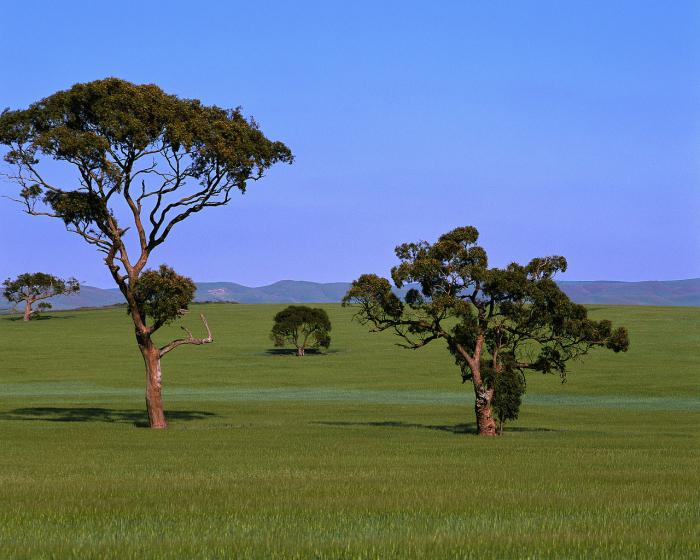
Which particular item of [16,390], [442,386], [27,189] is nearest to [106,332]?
[16,390]

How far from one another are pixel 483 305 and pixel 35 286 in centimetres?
12020

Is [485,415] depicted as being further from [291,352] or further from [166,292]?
[291,352]

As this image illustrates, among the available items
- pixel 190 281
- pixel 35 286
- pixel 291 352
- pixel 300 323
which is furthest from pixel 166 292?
pixel 35 286

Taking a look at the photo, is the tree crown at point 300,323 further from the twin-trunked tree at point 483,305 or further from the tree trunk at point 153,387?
the twin-trunked tree at point 483,305

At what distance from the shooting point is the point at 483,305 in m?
44.8

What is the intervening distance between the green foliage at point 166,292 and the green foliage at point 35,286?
107m

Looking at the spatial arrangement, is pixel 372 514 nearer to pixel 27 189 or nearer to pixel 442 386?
pixel 27 189

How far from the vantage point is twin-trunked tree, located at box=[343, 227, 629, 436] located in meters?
43.9

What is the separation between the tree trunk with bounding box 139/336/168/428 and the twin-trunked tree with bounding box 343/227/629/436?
440 inches

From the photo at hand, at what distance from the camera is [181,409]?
61.6 m

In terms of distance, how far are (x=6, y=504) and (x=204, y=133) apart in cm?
3313

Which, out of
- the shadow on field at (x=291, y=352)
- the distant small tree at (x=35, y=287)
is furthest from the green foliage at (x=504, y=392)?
the distant small tree at (x=35, y=287)

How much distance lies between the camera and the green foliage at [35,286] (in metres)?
149

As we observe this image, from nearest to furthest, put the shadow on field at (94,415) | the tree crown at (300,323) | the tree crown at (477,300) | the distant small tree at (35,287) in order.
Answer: the tree crown at (477,300), the shadow on field at (94,415), the tree crown at (300,323), the distant small tree at (35,287)
